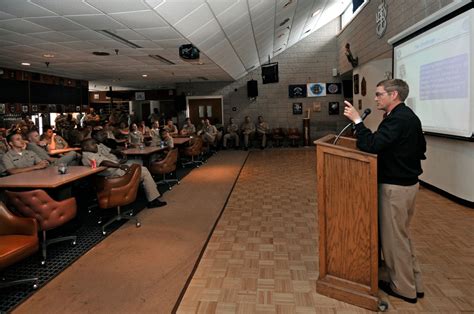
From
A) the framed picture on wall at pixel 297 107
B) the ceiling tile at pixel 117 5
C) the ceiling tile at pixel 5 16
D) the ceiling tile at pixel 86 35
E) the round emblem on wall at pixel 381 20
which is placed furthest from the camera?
the framed picture on wall at pixel 297 107

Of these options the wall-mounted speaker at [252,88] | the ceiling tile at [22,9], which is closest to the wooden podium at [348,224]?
the ceiling tile at [22,9]

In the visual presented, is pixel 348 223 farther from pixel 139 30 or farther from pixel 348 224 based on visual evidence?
pixel 139 30

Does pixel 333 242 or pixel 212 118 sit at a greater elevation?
pixel 212 118

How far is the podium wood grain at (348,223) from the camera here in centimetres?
245

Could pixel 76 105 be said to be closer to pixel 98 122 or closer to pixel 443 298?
pixel 98 122

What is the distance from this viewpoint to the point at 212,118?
14617 millimetres

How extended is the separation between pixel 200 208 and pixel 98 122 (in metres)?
9.36

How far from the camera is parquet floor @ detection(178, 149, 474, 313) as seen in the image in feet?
8.57

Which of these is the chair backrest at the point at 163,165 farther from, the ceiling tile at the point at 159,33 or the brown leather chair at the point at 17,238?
the brown leather chair at the point at 17,238

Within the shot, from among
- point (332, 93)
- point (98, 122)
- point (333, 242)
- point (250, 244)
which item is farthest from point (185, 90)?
point (333, 242)

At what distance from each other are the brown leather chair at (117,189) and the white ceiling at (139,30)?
82.9 inches

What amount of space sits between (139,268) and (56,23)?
145 inches

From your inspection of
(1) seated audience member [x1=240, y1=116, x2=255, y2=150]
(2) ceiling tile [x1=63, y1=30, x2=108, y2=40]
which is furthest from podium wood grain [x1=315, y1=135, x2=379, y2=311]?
(1) seated audience member [x1=240, y1=116, x2=255, y2=150]

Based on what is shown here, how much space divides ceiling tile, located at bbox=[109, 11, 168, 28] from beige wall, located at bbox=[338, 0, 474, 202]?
4.14 m
